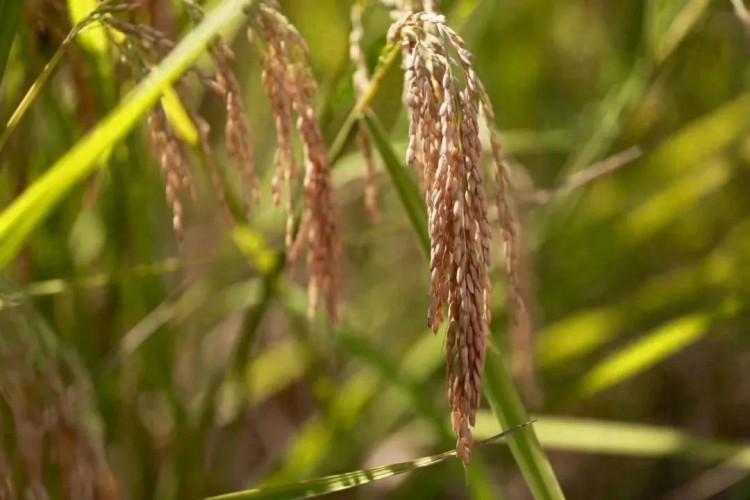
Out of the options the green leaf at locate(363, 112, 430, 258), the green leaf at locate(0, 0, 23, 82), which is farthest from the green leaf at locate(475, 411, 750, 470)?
the green leaf at locate(0, 0, 23, 82)

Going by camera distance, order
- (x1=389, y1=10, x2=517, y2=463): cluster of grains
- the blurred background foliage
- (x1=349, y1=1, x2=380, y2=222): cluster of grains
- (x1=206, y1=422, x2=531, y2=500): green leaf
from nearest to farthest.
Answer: (x1=389, y1=10, x2=517, y2=463): cluster of grains < (x1=206, y1=422, x2=531, y2=500): green leaf < (x1=349, y1=1, x2=380, y2=222): cluster of grains < the blurred background foliage

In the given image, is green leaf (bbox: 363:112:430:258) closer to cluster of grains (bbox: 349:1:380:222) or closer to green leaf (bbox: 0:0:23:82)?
cluster of grains (bbox: 349:1:380:222)

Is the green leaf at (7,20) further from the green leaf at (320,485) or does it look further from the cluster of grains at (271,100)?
the green leaf at (320,485)

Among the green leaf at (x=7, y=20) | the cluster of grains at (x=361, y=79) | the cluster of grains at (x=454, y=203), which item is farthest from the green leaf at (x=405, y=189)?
the green leaf at (x=7, y=20)

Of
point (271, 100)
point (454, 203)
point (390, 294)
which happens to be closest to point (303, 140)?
point (271, 100)

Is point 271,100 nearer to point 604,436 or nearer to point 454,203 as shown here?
point 454,203

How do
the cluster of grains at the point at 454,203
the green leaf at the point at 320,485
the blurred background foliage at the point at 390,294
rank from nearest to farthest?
the cluster of grains at the point at 454,203, the green leaf at the point at 320,485, the blurred background foliage at the point at 390,294

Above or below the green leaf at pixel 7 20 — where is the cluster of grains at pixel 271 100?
below
